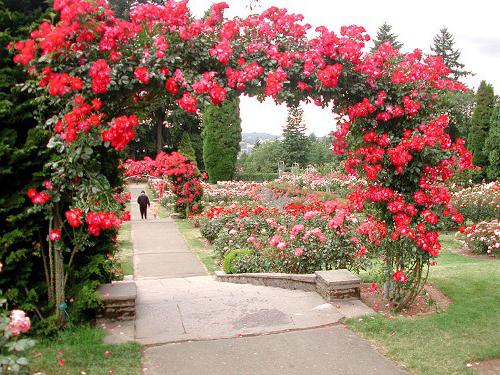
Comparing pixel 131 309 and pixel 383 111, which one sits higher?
pixel 383 111

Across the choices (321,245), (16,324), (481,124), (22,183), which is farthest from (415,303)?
(481,124)

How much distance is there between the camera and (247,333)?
513cm

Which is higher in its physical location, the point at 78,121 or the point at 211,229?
the point at 78,121

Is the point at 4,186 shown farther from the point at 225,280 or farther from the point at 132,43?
the point at 225,280

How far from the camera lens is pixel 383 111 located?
5441mm

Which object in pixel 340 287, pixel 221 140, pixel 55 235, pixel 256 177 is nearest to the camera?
pixel 55 235

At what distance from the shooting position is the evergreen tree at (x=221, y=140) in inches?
1199

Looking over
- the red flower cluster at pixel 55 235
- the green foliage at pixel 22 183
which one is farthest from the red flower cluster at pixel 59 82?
the red flower cluster at pixel 55 235

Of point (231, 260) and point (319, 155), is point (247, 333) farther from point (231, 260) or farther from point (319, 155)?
point (319, 155)

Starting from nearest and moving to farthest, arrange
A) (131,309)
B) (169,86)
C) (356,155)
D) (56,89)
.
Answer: (56,89)
(169,86)
(131,309)
(356,155)

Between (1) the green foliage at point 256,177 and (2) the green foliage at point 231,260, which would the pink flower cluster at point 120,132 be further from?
(1) the green foliage at point 256,177

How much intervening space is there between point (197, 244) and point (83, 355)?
9509 millimetres

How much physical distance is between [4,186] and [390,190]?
13.6 feet

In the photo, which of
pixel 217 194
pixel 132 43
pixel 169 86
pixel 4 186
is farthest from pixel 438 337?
pixel 217 194
